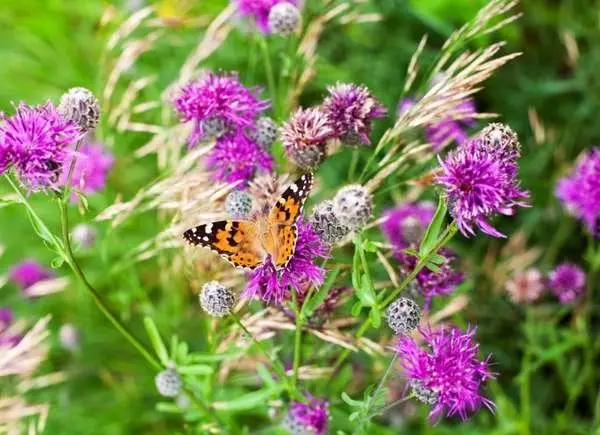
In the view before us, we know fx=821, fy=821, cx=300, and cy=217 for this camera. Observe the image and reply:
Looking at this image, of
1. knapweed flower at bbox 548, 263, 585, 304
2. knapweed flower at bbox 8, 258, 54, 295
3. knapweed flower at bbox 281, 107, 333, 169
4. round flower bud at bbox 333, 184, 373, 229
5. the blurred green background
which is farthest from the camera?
knapweed flower at bbox 8, 258, 54, 295

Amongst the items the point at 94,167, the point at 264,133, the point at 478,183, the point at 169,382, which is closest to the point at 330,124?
the point at 264,133

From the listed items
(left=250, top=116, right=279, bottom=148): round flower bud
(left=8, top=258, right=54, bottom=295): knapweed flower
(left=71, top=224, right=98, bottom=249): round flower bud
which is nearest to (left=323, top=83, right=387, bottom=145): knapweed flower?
(left=250, top=116, right=279, bottom=148): round flower bud

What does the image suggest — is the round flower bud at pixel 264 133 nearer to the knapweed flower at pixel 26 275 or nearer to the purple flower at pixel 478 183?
the purple flower at pixel 478 183

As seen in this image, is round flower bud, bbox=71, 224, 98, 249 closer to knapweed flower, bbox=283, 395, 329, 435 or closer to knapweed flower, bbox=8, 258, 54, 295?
knapweed flower, bbox=8, 258, 54, 295

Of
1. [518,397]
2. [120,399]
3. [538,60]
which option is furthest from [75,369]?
[538,60]

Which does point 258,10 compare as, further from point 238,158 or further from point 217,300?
point 217,300

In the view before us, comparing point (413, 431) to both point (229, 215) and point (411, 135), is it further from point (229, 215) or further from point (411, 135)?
point (229, 215)
